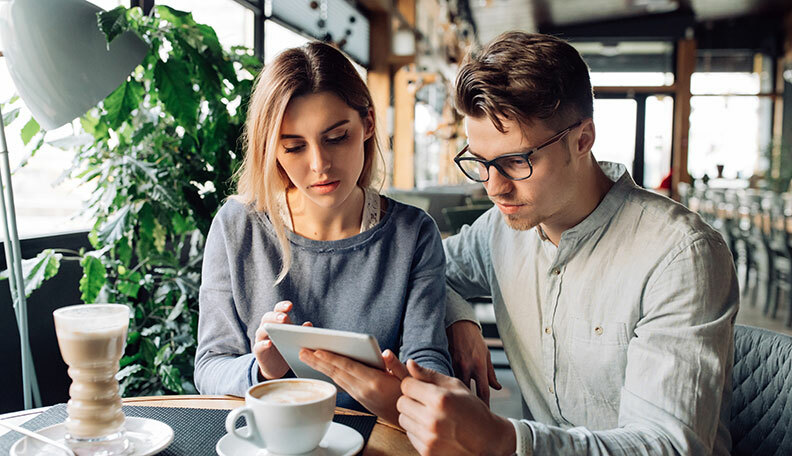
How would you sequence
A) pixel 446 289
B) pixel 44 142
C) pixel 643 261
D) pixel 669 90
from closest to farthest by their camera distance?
pixel 643 261 < pixel 446 289 < pixel 44 142 < pixel 669 90

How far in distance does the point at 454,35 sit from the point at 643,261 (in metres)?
6.30

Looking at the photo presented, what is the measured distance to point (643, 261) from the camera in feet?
3.83

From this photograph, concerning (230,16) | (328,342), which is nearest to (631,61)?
(230,16)

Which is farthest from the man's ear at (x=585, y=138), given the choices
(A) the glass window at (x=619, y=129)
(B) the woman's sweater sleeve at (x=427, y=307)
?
(A) the glass window at (x=619, y=129)

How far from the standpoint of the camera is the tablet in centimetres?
88

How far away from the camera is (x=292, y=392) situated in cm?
91

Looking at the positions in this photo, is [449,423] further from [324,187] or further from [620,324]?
[324,187]

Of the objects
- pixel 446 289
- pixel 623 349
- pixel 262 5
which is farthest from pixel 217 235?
pixel 262 5

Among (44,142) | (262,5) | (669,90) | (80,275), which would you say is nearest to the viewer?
(44,142)

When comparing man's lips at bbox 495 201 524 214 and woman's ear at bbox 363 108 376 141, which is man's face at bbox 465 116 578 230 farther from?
woman's ear at bbox 363 108 376 141

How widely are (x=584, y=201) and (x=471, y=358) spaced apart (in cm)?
41

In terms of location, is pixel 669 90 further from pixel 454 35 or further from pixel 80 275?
pixel 80 275

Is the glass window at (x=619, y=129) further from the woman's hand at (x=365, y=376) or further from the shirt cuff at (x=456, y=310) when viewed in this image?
the woman's hand at (x=365, y=376)

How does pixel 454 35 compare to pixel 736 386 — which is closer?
pixel 736 386
